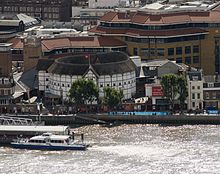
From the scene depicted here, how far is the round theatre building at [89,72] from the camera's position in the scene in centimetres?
8762

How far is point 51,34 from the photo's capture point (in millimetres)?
103750

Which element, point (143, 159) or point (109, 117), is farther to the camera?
point (109, 117)

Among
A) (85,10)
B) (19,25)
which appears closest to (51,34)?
(19,25)

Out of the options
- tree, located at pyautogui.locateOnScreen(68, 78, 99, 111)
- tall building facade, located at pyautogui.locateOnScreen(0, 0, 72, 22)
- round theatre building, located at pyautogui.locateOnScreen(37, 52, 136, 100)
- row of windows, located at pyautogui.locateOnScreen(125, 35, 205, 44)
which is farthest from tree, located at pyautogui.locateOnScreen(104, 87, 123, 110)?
tall building facade, located at pyautogui.locateOnScreen(0, 0, 72, 22)

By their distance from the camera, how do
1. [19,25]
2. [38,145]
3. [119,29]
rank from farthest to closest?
[19,25]
[119,29]
[38,145]

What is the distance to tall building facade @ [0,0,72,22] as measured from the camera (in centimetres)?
12319

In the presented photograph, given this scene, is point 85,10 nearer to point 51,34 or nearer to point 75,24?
point 75,24

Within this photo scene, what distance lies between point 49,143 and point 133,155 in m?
6.79

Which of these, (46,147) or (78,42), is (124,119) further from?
(78,42)

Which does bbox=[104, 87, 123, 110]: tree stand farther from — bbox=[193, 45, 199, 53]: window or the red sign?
bbox=[193, 45, 199, 53]: window

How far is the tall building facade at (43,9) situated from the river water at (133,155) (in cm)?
4396

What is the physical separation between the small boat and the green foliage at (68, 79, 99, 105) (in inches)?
371

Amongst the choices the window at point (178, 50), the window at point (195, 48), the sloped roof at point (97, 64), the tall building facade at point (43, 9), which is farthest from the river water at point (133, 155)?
the tall building facade at point (43, 9)

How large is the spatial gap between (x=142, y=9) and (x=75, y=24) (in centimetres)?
1131
